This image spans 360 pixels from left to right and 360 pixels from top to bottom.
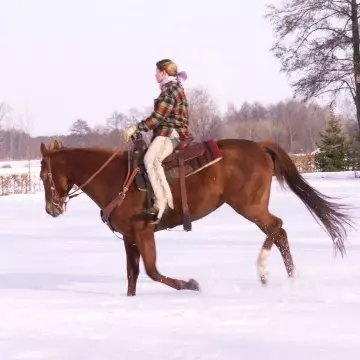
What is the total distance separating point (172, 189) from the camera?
252 inches

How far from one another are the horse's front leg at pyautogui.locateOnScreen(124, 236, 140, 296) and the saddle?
0.56 metres

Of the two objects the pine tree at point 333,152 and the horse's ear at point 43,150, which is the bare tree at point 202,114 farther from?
the horse's ear at point 43,150

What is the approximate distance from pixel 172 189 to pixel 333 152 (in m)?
34.6

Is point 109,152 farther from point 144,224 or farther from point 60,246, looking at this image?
point 60,246

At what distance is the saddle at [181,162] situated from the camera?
631 cm

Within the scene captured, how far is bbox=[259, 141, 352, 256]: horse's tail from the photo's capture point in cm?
712

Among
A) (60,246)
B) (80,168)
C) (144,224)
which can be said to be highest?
(80,168)

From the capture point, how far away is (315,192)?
23.9 feet

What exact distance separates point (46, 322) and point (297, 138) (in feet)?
299

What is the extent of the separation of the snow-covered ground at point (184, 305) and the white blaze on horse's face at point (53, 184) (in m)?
0.98

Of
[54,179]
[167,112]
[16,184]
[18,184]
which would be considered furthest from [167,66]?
[16,184]

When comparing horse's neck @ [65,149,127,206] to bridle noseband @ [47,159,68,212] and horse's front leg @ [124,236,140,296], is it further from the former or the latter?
horse's front leg @ [124,236,140,296]

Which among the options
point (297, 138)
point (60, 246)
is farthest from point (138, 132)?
point (297, 138)

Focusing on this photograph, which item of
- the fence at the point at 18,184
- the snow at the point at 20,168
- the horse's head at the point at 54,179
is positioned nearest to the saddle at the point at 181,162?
the horse's head at the point at 54,179
